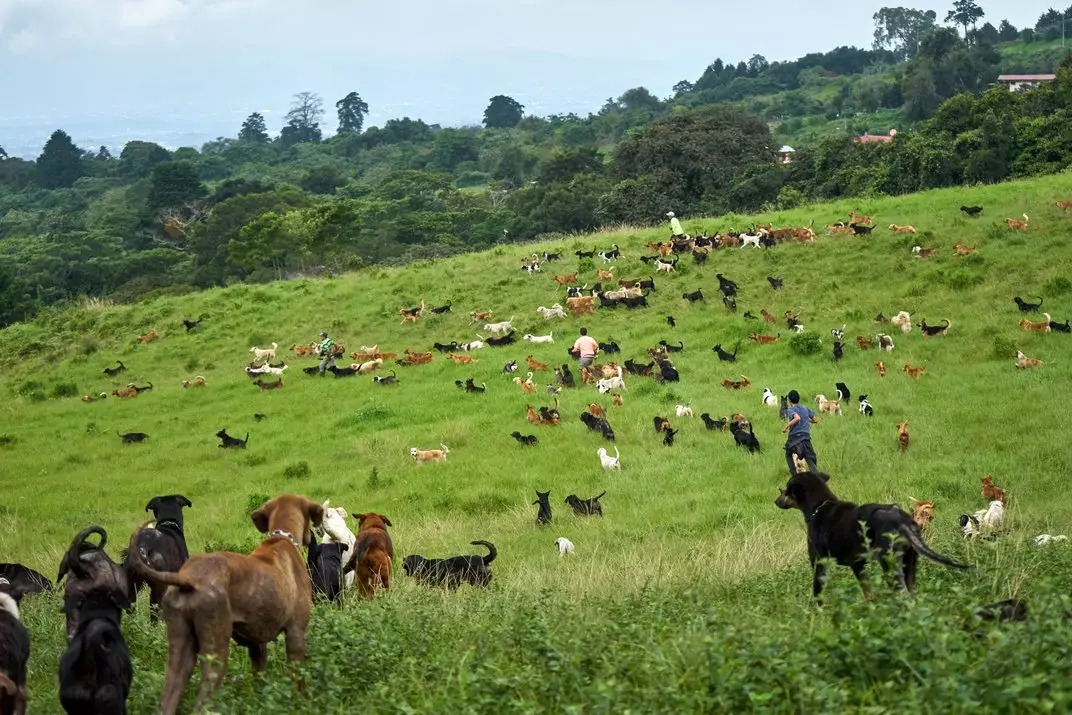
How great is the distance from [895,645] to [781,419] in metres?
13.7

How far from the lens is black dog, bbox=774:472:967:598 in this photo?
746cm

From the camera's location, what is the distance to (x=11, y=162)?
11238 centimetres

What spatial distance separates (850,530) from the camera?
7.99 metres

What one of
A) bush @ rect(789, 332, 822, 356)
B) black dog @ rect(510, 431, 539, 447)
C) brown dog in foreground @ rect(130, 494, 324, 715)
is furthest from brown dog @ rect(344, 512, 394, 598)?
bush @ rect(789, 332, 822, 356)

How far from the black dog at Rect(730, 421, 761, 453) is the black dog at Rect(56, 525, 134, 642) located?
1129 cm

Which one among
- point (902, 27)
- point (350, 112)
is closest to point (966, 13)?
point (902, 27)

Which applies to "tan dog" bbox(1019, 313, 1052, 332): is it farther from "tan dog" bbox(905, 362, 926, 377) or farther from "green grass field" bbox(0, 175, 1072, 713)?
"tan dog" bbox(905, 362, 926, 377)

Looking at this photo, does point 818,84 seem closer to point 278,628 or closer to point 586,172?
point 586,172

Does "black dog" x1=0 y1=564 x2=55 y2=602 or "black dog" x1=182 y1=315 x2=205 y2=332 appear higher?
"black dog" x1=182 y1=315 x2=205 y2=332

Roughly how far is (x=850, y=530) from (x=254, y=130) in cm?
13524

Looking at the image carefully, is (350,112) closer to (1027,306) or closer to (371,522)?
(1027,306)

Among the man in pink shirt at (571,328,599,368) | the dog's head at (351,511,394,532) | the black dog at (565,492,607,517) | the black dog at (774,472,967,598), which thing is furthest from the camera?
the man in pink shirt at (571,328,599,368)

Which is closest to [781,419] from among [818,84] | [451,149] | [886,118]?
[886,118]

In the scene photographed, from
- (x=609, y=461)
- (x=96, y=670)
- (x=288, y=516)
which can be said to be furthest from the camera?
(x=609, y=461)
